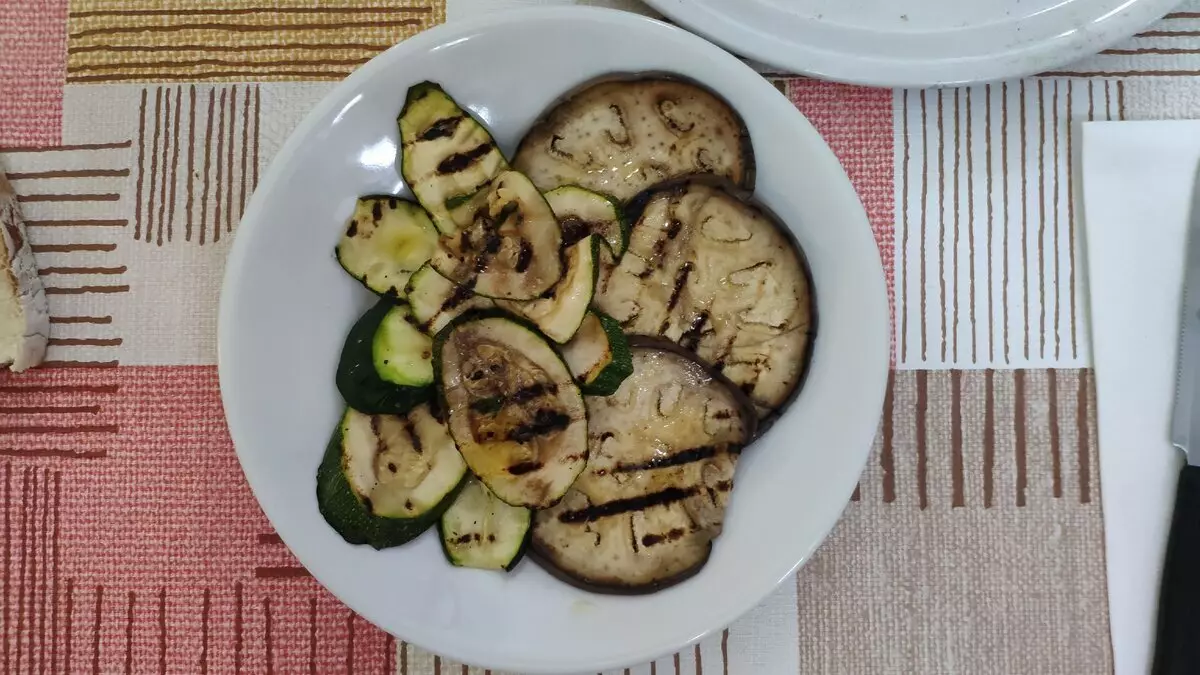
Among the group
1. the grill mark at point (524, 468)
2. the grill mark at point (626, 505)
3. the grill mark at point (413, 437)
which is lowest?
the grill mark at point (626, 505)

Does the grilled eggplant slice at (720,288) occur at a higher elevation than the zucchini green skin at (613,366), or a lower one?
higher

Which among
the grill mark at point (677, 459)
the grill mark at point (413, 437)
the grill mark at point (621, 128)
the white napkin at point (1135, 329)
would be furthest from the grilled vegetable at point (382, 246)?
the white napkin at point (1135, 329)

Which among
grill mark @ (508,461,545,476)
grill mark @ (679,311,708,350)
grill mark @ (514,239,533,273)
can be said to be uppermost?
grill mark @ (514,239,533,273)

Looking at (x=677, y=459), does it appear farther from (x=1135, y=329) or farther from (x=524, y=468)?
(x=1135, y=329)

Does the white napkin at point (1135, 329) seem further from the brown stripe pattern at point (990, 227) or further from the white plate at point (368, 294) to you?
the white plate at point (368, 294)

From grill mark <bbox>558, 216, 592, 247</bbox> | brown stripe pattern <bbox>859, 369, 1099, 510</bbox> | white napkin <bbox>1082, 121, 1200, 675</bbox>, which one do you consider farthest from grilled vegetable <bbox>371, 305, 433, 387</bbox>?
white napkin <bbox>1082, 121, 1200, 675</bbox>

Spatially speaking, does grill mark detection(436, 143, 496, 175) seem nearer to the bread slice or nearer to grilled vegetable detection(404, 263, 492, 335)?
grilled vegetable detection(404, 263, 492, 335)

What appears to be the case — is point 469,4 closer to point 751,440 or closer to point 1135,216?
point 751,440
